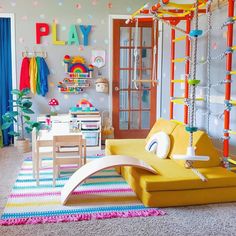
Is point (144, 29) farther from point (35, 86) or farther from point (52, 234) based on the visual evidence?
point (52, 234)

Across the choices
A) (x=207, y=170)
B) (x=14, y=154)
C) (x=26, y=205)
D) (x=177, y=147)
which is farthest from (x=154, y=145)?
(x=14, y=154)

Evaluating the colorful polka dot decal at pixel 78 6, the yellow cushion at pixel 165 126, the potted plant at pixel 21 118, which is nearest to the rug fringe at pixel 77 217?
the yellow cushion at pixel 165 126

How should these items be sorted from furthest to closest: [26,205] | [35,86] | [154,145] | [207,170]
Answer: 1. [35,86]
2. [154,145]
3. [207,170]
4. [26,205]

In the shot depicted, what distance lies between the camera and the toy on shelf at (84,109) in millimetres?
6160

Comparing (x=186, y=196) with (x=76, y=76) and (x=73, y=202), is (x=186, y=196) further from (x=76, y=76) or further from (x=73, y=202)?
(x=76, y=76)

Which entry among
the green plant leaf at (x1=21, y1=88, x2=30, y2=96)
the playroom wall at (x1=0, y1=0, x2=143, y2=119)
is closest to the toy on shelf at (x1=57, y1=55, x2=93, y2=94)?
the playroom wall at (x1=0, y1=0, x2=143, y2=119)

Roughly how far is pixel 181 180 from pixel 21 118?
139 inches

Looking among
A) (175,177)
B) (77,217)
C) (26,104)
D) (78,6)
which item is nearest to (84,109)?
(26,104)

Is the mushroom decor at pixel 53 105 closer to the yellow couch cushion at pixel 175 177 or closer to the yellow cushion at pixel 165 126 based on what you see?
the yellow cushion at pixel 165 126

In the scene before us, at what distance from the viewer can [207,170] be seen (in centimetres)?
367

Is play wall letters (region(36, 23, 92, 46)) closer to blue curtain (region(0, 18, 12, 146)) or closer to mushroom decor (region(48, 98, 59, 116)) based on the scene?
blue curtain (region(0, 18, 12, 146))

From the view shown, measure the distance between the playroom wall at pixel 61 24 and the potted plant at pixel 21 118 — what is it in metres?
0.35

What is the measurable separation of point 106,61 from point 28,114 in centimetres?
169

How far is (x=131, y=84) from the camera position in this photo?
666 cm
